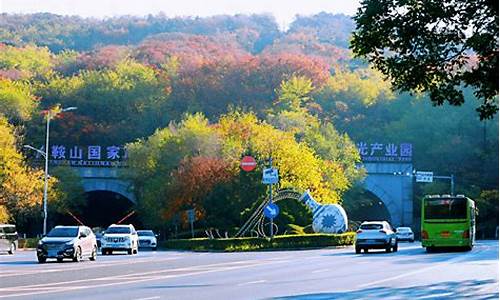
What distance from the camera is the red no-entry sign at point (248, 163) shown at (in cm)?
6081

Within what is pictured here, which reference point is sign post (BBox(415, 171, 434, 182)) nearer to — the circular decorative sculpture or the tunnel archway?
the circular decorative sculpture

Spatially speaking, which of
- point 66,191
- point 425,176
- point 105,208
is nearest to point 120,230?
point 66,191

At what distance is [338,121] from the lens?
10069cm

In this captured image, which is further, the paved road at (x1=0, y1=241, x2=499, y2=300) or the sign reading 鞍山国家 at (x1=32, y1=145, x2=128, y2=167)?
the sign reading 鞍山国家 at (x1=32, y1=145, x2=128, y2=167)

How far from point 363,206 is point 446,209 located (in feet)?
154

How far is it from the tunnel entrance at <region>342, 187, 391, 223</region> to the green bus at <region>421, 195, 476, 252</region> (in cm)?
3698

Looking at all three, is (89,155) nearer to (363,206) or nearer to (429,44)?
(363,206)

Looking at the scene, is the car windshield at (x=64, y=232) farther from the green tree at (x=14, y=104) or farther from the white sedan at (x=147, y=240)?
the green tree at (x=14, y=104)

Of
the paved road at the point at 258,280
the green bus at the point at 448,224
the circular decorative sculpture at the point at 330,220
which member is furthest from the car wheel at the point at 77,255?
the circular decorative sculpture at the point at 330,220

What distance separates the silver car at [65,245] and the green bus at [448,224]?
53.8 feet

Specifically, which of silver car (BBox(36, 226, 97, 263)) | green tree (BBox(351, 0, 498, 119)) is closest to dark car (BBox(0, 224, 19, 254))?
silver car (BBox(36, 226, 97, 263))

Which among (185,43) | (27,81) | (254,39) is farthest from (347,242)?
(254,39)

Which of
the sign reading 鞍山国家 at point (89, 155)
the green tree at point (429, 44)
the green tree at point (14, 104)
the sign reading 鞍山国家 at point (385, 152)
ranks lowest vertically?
the green tree at point (429, 44)

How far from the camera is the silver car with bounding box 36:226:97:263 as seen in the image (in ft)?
115
